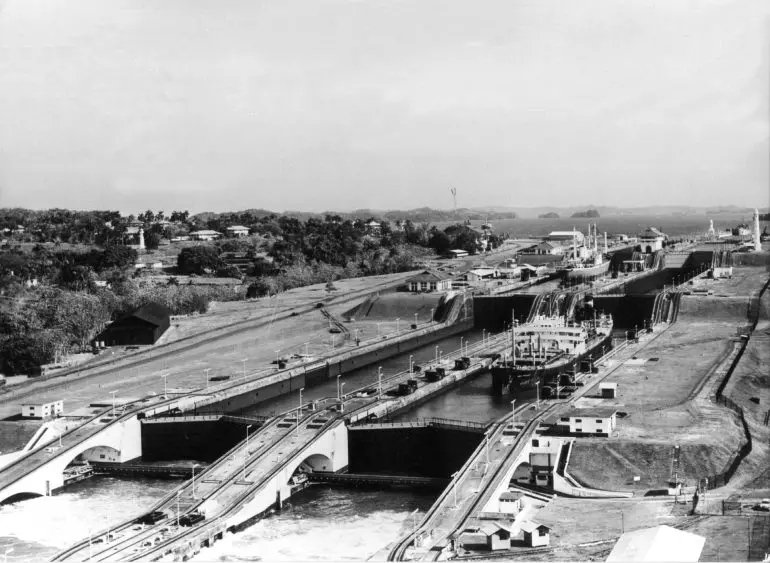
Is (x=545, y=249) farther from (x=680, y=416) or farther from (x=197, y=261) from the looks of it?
(x=680, y=416)

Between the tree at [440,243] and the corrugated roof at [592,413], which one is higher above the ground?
the tree at [440,243]

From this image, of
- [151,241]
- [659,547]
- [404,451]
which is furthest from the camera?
[151,241]

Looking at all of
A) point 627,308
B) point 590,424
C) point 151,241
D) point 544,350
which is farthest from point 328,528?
point 151,241

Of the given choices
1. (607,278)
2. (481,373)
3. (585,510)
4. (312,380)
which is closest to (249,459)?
(585,510)

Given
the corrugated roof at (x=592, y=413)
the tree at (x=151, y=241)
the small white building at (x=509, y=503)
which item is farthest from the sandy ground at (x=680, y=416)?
the tree at (x=151, y=241)

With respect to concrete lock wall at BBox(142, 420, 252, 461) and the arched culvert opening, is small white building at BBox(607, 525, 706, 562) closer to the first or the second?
the arched culvert opening

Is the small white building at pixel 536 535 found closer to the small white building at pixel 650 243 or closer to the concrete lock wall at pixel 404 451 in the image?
the concrete lock wall at pixel 404 451

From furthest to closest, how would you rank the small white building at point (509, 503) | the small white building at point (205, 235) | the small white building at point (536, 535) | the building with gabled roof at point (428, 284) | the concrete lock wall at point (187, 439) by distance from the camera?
the small white building at point (205, 235) → the building with gabled roof at point (428, 284) → the concrete lock wall at point (187, 439) → the small white building at point (509, 503) → the small white building at point (536, 535)

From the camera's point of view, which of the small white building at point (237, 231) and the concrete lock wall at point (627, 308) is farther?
the small white building at point (237, 231)
